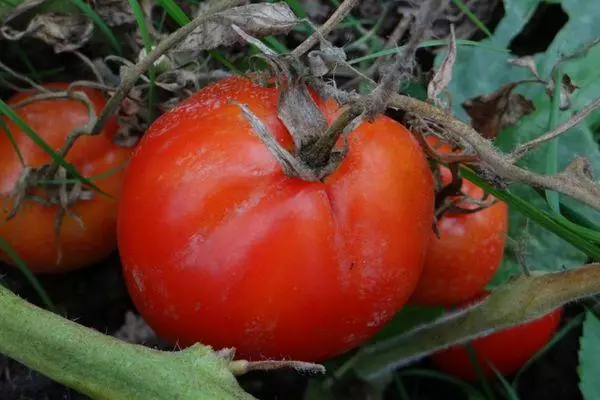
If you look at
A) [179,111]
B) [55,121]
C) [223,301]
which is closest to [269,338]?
[223,301]

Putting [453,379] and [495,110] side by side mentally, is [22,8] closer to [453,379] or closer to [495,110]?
[495,110]

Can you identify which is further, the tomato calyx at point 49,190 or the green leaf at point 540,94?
the green leaf at point 540,94

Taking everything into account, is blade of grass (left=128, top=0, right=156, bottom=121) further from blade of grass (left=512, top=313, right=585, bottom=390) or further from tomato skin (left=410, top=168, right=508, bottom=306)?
blade of grass (left=512, top=313, right=585, bottom=390)

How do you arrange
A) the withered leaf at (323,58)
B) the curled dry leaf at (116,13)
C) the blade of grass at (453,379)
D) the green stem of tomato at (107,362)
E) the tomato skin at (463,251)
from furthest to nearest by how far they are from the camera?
1. the blade of grass at (453,379)
2. the curled dry leaf at (116,13)
3. the tomato skin at (463,251)
4. the withered leaf at (323,58)
5. the green stem of tomato at (107,362)

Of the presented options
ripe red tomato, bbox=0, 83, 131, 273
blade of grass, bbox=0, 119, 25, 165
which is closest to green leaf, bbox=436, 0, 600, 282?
ripe red tomato, bbox=0, 83, 131, 273

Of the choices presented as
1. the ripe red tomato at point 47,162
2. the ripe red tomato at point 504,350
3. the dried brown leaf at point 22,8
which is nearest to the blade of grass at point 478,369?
the ripe red tomato at point 504,350

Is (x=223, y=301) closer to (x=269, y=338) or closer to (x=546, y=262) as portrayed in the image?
(x=269, y=338)

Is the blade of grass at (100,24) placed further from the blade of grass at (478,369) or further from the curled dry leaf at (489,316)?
the blade of grass at (478,369)
